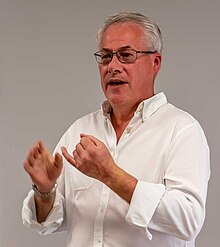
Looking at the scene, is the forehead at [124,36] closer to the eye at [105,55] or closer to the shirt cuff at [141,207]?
the eye at [105,55]

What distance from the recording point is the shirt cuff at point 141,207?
1.23 metres

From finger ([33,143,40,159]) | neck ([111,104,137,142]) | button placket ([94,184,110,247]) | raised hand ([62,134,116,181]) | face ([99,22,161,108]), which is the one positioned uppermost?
face ([99,22,161,108])

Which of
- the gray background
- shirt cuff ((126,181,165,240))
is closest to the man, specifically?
shirt cuff ((126,181,165,240))

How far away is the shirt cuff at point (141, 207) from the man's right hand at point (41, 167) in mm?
263

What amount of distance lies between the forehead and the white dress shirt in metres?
0.19

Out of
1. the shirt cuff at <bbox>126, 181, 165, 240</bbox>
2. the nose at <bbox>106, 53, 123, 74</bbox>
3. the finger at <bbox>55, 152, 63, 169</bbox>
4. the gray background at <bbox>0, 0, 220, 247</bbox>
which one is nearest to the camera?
the shirt cuff at <bbox>126, 181, 165, 240</bbox>

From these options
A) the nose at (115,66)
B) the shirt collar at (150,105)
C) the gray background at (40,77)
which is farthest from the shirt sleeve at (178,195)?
the gray background at (40,77)

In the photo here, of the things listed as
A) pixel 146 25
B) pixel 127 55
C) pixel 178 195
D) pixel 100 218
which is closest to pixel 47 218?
pixel 100 218

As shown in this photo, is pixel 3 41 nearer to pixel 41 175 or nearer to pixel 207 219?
pixel 41 175

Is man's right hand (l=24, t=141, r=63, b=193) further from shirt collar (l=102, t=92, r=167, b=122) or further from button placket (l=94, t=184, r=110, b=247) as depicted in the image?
shirt collar (l=102, t=92, r=167, b=122)

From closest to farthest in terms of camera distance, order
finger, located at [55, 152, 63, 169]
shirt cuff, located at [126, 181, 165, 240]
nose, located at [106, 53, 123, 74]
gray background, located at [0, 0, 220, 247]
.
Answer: shirt cuff, located at [126, 181, 165, 240] < finger, located at [55, 152, 63, 169] < nose, located at [106, 53, 123, 74] < gray background, located at [0, 0, 220, 247]

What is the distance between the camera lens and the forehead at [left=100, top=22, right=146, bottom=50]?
1491 mm

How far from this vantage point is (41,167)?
1.40 meters

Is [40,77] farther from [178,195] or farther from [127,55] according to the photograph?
[178,195]
